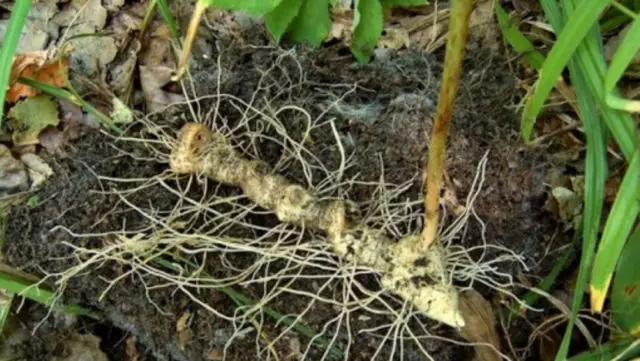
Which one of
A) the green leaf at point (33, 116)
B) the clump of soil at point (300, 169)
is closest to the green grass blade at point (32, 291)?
the clump of soil at point (300, 169)

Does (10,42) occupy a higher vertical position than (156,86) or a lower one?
higher

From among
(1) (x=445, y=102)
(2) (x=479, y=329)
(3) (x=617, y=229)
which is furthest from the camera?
(2) (x=479, y=329)

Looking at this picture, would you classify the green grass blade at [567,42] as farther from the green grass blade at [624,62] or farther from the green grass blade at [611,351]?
the green grass blade at [611,351]

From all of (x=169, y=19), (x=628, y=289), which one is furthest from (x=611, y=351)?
(x=169, y=19)

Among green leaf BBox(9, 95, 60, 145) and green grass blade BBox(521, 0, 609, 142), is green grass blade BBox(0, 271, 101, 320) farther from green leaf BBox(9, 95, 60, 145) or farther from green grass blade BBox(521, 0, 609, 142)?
green grass blade BBox(521, 0, 609, 142)

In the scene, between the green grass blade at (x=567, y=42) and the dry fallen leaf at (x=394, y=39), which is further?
the dry fallen leaf at (x=394, y=39)

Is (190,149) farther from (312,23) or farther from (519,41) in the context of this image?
(519,41)

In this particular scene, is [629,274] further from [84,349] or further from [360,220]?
[84,349]
